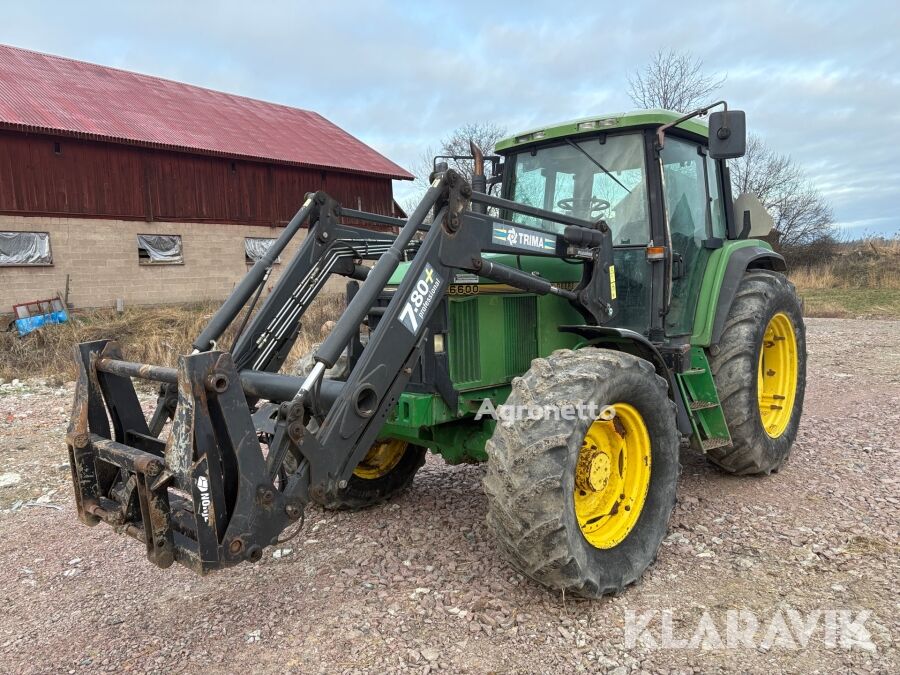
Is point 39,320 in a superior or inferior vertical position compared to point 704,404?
superior

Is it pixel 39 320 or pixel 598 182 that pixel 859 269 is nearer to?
pixel 598 182

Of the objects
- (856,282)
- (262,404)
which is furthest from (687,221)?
(856,282)

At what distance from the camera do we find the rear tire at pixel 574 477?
9.20 ft

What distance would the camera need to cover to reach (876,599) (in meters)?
2.97

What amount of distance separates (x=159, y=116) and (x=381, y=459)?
18.6 m

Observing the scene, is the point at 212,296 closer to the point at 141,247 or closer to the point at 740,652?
the point at 141,247

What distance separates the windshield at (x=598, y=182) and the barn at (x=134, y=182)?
15.6 m

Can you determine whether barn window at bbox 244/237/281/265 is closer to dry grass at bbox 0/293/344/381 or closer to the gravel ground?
dry grass at bbox 0/293/344/381

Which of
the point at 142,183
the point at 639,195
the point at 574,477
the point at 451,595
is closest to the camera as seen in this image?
the point at 574,477

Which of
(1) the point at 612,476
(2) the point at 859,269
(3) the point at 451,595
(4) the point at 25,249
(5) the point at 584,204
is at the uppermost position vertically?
(4) the point at 25,249

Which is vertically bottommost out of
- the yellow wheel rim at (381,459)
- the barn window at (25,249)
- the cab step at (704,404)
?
the yellow wheel rim at (381,459)

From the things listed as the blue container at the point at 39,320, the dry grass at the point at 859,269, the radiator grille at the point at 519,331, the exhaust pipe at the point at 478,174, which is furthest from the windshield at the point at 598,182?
the dry grass at the point at 859,269

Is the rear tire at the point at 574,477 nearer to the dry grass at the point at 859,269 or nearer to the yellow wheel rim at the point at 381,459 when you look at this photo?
the yellow wheel rim at the point at 381,459

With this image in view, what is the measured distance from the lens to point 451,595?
10.4 ft
